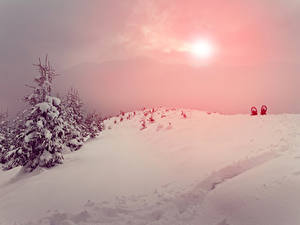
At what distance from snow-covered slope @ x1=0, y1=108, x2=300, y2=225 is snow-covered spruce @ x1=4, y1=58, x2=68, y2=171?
0.98 m

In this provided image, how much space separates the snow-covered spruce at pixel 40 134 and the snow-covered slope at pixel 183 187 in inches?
38.5

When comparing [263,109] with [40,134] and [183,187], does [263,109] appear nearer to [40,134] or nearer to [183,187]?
[183,187]

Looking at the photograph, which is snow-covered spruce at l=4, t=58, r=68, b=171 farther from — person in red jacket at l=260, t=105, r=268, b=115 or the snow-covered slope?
person in red jacket at l=260, t=105, r=268, b=115

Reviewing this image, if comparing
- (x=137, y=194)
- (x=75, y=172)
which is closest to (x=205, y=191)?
(x=137, y=194)

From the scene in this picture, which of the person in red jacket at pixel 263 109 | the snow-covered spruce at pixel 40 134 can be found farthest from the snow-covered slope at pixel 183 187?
the person in red jacket at pixel 263 109

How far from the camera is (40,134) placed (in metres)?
10.5

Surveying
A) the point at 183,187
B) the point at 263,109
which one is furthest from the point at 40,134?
the point at 263,109

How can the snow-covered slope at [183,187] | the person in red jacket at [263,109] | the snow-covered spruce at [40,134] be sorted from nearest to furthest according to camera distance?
the snow-covered slope at [183,187], the snow-covered spruce at [40,134], the person in red jacket at [263,109]

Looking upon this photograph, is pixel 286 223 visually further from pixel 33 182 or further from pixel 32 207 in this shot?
pixel 33 182

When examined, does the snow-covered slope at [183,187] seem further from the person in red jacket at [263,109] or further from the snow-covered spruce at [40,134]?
the person in red jacket at [263,109]

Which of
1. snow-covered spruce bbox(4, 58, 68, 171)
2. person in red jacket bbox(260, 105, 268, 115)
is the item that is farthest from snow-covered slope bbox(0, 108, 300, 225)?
person in red jacket bbox(260, 105, 268, 115)

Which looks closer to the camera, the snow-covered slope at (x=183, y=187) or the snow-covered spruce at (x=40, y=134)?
the snow-covered slope at (x=183, y=187)

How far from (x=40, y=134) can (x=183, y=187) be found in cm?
794

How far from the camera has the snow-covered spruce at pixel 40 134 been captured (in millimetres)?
10484
